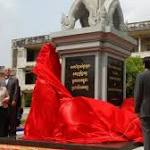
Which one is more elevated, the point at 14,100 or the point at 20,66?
the point at 20,66

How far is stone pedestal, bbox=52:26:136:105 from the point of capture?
8.79 meters

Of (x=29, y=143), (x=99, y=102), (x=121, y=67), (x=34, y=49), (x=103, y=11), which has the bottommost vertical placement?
(x=29, y=143)

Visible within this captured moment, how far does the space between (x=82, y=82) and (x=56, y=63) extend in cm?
72

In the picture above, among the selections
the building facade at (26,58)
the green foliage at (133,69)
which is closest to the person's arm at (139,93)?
the green foliage at (133,69)

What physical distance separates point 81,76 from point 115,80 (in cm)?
74

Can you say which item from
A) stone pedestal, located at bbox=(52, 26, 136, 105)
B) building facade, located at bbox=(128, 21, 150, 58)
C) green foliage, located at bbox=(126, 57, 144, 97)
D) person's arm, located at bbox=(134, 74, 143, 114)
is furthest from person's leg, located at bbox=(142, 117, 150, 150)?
building facade, located at bbox=(128, 21, 150, 58)

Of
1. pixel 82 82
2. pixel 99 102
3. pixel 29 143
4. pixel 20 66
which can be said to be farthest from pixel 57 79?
pixel 20 66

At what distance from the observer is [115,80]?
30.5 ft

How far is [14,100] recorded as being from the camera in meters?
9.70

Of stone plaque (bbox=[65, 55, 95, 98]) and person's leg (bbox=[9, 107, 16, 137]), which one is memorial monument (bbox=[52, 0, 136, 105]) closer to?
stone plaque (bbox=[65, 55, 95, 98])

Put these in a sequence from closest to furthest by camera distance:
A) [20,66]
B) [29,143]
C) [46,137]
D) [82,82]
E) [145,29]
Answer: [29,143] → [46,137] → [82,82] → [145,29] → [20,66]

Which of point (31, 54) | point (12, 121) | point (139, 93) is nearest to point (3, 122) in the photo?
point (12, 121)

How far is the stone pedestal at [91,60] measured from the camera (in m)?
8.79

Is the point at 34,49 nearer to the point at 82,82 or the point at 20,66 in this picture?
the point at 20,66
